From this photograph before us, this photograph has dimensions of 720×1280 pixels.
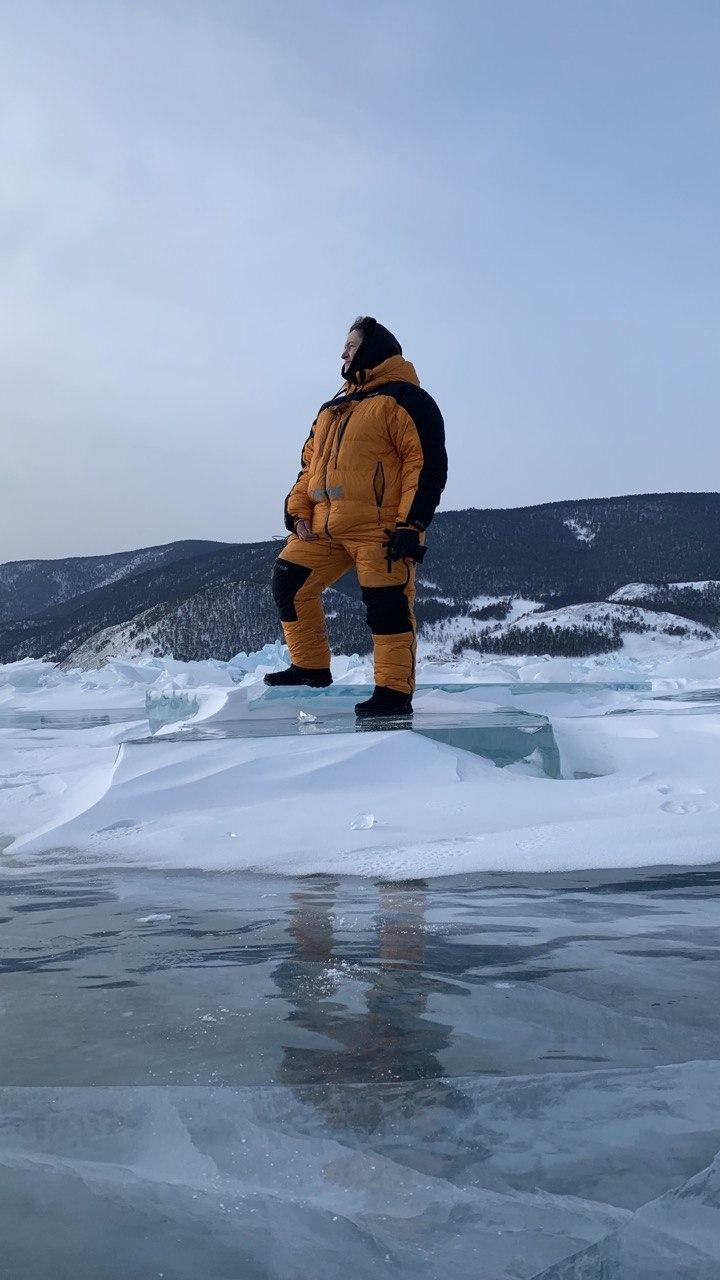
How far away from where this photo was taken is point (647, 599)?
81.0m

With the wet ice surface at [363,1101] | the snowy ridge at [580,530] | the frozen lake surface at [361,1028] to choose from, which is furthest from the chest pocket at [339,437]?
the snowy ridge at [580,530]

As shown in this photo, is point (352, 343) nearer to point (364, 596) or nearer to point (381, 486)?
point (381, 486)

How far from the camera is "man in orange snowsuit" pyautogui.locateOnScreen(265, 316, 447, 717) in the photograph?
416 centimetres

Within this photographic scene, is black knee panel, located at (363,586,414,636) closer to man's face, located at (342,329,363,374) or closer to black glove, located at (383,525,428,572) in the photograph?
black glove, located at (383,525,428,572)

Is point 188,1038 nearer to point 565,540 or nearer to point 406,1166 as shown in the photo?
point 406,1166

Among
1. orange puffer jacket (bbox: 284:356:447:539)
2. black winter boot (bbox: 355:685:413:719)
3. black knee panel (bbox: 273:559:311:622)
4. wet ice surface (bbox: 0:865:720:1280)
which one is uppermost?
orange puffer jacket (bbox: 284:356:447:539)

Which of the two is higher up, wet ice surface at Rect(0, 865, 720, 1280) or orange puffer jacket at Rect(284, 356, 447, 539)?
orange puffer jacket at Rect(284, 356, 447, 539)

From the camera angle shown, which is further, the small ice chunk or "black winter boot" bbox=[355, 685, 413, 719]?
"black winter boot" bbox=[355, 685, 413, 719]

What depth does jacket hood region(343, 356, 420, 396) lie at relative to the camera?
4.41 meters

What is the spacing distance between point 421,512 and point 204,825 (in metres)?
2.20

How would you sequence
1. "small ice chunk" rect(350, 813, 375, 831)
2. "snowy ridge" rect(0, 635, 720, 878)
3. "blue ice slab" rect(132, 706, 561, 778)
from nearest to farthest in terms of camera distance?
"snowy ridge" rect(0, 635, 720, 878) < "small ice chunk" rect(350, 813, 375, 831) < "blue ice slab" rect(132, 706, 561, 778)

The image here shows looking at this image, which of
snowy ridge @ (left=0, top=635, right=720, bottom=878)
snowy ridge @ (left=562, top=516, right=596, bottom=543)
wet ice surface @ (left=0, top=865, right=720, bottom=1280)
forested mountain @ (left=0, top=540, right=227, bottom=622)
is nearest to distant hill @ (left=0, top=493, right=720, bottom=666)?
snowy ridge @ (left=562, top=516, right=596, bottom=543)

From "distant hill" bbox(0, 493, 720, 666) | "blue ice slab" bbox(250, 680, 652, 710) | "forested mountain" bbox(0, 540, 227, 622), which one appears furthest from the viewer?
"forested mountain" bbox(0, 540, 227, 622)

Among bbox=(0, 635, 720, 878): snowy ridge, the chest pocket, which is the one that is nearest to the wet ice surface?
bbox=(0, 635, 720, 878): snowy ridge
